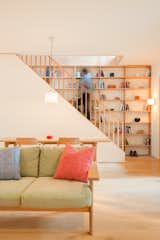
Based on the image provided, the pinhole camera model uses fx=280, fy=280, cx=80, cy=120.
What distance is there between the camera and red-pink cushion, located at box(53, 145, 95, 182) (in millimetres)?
3372

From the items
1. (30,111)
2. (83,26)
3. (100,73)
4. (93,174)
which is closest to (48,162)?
(93,174)

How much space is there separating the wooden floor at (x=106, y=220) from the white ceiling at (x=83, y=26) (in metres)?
2.98

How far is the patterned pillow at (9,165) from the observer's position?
348 centimetres

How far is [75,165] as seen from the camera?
3400 mm

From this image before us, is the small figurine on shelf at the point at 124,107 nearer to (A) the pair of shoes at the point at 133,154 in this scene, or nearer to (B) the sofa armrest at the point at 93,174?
(A) the pair of shoes at the point at 133,154

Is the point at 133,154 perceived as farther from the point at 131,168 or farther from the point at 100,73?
the point at 100,73

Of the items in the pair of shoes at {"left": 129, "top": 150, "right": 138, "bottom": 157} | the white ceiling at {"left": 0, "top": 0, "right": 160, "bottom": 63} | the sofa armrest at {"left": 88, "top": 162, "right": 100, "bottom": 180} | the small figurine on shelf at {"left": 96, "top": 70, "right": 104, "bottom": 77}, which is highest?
the white ceiling at {"left": 0, "top": 0, "right": 160, "bottom": 63}

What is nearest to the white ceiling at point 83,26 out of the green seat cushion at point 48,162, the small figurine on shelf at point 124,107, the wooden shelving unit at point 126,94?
the wooden shelving unit at point 126,94

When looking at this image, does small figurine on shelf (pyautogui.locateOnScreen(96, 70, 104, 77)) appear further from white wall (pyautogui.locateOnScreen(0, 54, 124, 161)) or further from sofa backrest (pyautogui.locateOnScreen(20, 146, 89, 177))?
sofa backrest (pyautogui.locateOnScreen(20, 146, 89, 177))

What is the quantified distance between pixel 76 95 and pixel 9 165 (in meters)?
5.46

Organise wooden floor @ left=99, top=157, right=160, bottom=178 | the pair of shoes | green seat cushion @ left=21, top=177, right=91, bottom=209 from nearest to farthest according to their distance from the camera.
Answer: green seat cushion @ left=21, top=177, right=91, bottom=209
wooden floor @ left=99, top=157, right=160, bottom=178
the pair of shoes

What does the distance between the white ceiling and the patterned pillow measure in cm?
231

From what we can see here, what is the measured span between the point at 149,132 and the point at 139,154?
80 cm

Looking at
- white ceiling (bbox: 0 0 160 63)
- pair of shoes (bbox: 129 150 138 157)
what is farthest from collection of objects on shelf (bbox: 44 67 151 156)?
white ceiling (bbox: 0 0 160 63)
